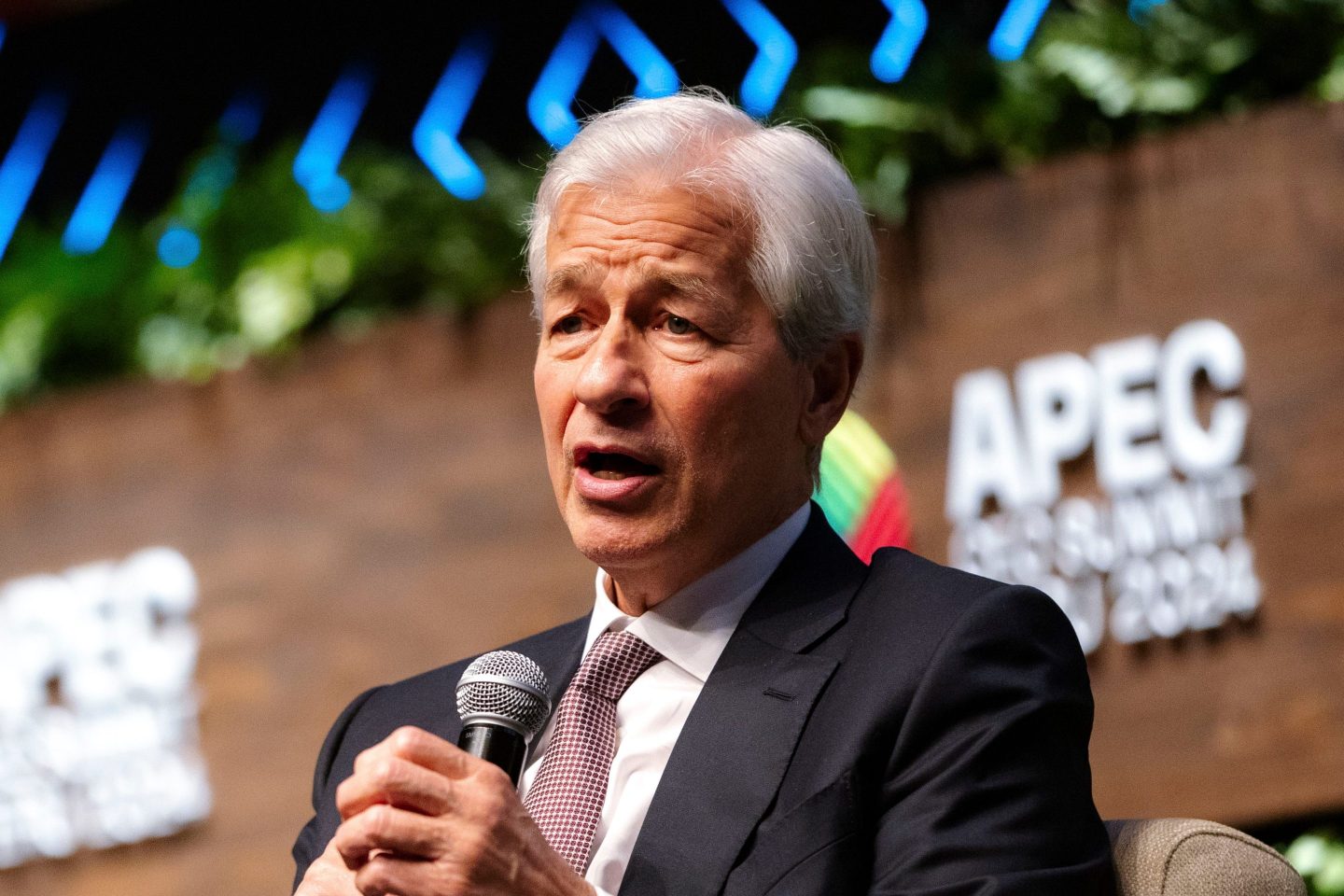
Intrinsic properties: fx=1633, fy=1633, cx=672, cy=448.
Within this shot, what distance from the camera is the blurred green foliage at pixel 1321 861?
9.91 feet

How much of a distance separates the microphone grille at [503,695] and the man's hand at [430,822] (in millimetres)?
84

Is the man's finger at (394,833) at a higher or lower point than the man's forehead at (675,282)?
lower

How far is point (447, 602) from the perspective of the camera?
13.0 ft

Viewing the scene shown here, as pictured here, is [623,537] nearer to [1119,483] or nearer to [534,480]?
[1119,483]

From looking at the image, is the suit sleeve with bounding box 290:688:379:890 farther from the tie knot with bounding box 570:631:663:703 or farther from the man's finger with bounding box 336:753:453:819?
the man's finger with bounding box 336:753:453:819

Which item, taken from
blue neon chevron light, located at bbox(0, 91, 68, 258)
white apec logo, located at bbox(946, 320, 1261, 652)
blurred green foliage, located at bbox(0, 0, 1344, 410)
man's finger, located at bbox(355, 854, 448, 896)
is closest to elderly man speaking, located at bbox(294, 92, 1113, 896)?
man's finger, located at bbox(355, 854, 448, 896)

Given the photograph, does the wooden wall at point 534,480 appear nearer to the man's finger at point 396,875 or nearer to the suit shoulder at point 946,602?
the suit shoulder at point 946,602

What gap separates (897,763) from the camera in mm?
1466

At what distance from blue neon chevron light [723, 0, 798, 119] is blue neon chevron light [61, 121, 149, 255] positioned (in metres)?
1.82

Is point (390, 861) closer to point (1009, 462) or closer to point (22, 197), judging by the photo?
point (1009, 462)

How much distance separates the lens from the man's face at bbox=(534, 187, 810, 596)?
5.39ft

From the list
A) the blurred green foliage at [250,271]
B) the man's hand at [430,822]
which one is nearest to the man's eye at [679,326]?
the man's hand at [430,822]

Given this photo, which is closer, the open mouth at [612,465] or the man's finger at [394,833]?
the man's finger at [394,833]

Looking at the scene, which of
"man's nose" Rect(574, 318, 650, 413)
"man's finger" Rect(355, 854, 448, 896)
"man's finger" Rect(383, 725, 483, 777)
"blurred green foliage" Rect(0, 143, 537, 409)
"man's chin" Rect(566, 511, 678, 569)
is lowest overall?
"blurred green foliage" Rect(0, 143, 537, 409)
